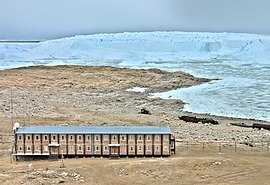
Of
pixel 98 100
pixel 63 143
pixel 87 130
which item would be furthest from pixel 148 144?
pixel 98 100

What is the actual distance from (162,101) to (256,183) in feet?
62.6

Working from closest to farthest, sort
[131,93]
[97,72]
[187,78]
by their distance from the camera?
[131,93] → [187,78] → [97,72]

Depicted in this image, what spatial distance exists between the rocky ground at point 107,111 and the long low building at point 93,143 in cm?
59

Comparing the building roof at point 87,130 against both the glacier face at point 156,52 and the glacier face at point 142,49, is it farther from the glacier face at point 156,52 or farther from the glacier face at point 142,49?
the glacier face at point 142,49

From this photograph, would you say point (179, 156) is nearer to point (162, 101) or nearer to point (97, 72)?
point (162, 101)

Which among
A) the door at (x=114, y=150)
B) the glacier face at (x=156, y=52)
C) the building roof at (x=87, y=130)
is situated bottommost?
the door at (x=114, y=150)

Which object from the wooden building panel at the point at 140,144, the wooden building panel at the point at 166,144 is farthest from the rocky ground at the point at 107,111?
the wooden building panel at the point at 140,144

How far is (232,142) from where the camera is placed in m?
18.3

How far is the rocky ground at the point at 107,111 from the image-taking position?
13.7 meters

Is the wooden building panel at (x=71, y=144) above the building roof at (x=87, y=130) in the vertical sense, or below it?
below

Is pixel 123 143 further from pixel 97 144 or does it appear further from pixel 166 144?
pixel 166 144

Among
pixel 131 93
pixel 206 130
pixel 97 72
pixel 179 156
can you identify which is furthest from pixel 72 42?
pixel 179 156

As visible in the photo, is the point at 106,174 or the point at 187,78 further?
the point at 187,78

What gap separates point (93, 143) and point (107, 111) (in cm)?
1116
